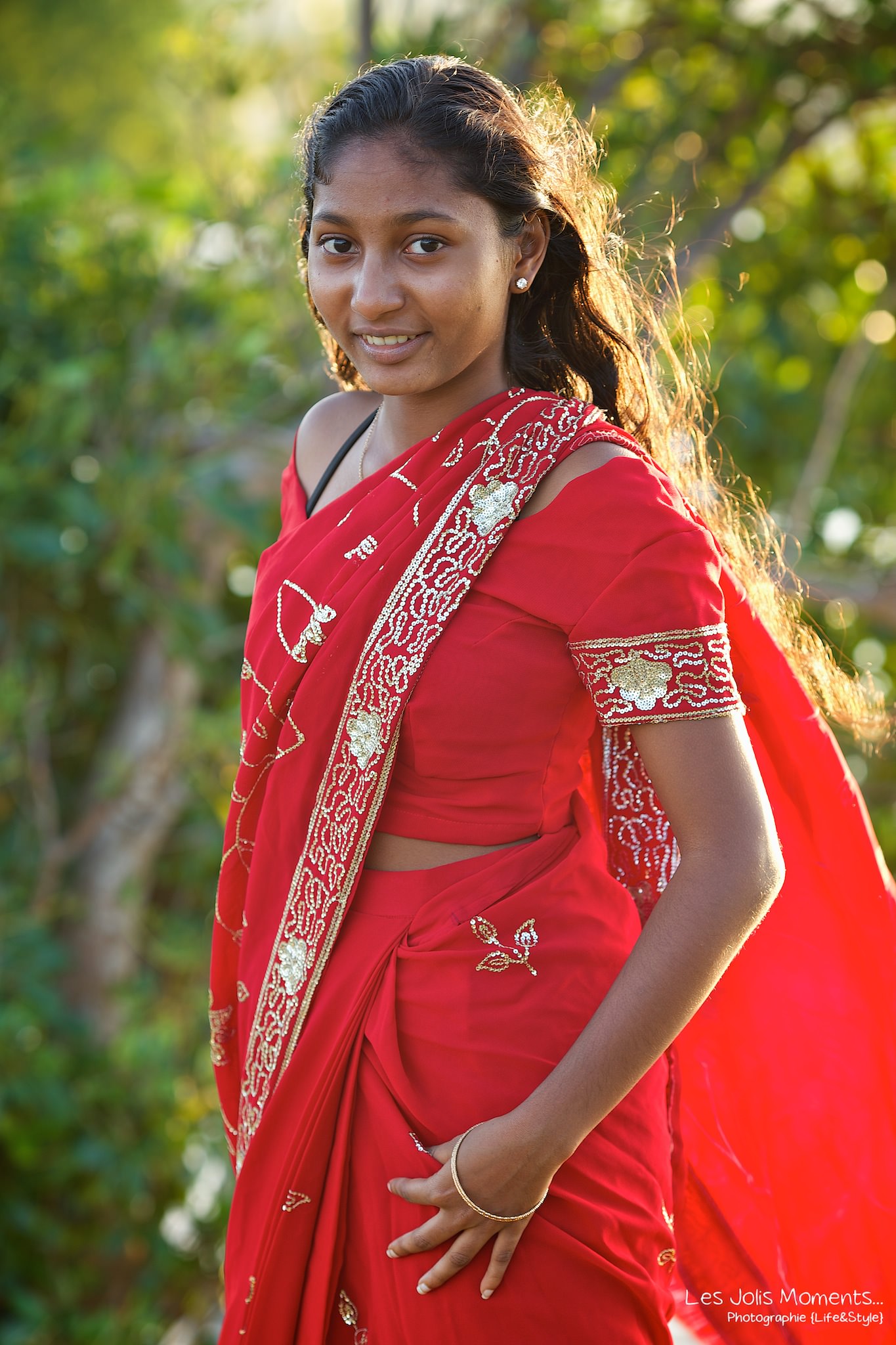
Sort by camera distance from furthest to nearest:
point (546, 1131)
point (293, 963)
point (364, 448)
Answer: point (364, 448) < point (293, 963) < point (546, 1131)

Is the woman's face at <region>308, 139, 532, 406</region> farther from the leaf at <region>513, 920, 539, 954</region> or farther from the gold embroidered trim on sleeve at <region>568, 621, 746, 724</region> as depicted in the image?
the leaf at <region>513, 920, 539, 954</region>

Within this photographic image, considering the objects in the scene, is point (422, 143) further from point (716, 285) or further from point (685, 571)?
point (716, 285)

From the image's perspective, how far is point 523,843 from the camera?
3.91ft

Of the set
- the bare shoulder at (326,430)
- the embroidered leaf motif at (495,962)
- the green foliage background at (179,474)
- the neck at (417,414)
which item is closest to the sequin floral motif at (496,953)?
the embroidered leaf motif at (495,962)

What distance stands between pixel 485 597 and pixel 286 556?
0.30 m

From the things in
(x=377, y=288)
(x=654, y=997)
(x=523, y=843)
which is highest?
(x=377, y=288)

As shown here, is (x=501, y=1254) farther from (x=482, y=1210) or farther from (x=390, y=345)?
(x=390, y=345)

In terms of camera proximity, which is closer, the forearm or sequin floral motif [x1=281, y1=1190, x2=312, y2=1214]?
the forearm

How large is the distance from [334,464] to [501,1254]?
36.8 inches

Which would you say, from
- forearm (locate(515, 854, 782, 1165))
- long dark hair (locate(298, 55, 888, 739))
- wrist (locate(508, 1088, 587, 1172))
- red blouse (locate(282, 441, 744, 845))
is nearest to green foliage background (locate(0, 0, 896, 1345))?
long dark hair (locate(298, 55, 888, 739))

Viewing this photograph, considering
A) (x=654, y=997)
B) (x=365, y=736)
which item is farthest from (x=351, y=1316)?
(x=365, y=736)

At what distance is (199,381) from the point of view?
2846 mm

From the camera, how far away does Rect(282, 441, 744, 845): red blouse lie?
106 centimetres

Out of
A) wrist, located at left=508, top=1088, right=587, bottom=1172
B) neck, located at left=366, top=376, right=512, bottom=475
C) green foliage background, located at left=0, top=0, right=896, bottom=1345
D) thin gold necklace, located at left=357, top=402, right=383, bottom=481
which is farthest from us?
green foliage background, located at left=0, top=0, right=896, bottom=1345
